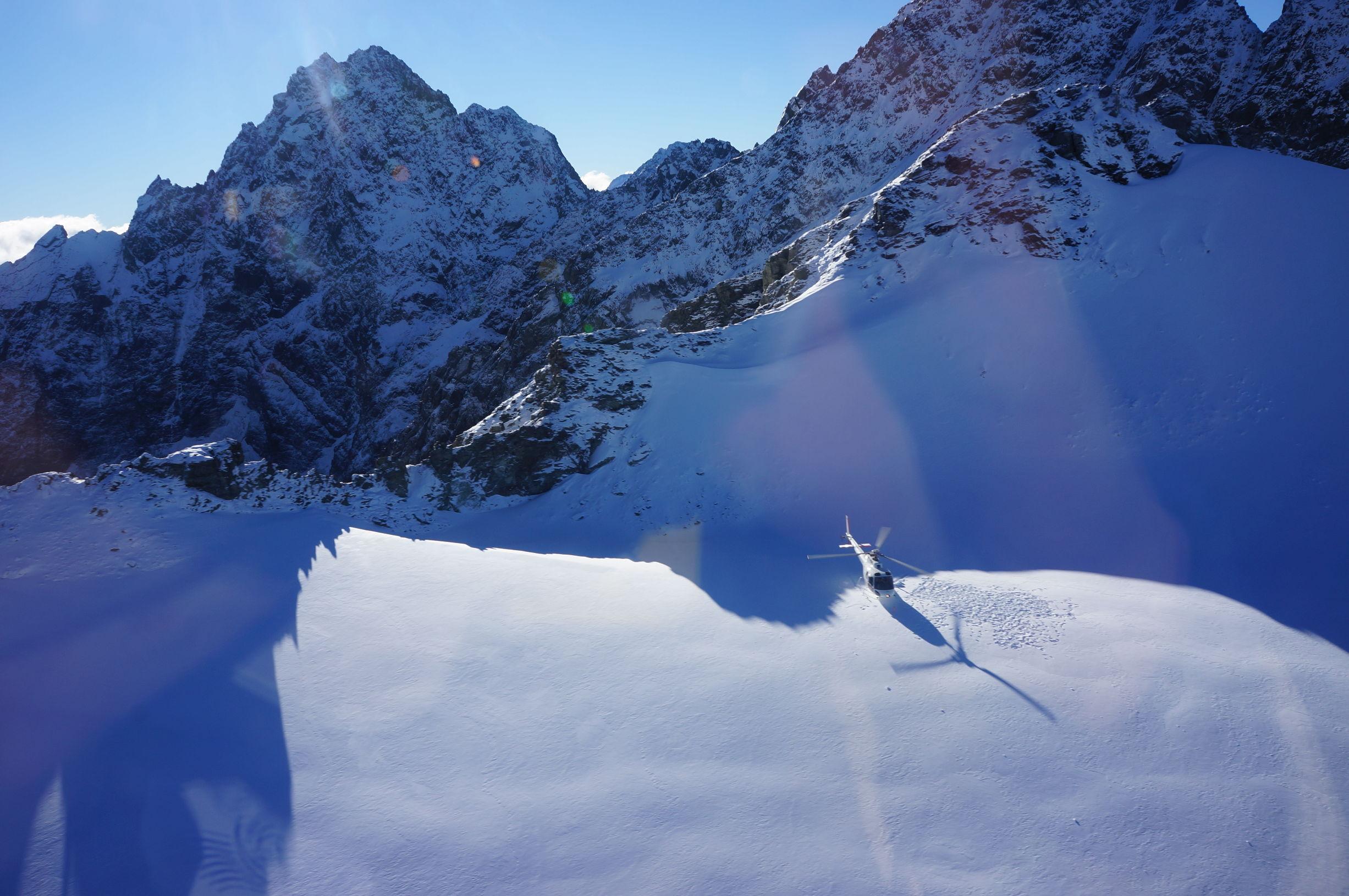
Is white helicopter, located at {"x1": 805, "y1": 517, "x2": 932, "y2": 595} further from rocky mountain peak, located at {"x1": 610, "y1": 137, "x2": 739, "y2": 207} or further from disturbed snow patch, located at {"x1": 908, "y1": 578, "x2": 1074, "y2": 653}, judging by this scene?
rocky mountain peak, located at {"x1": 610, "y1": 137, "x2": 739, "y2": 207}

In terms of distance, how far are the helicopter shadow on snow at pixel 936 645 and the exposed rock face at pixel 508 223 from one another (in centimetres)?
1549

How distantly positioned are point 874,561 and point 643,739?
296 inches

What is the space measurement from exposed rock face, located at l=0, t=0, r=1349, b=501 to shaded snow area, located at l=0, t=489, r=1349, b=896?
14.4 metres

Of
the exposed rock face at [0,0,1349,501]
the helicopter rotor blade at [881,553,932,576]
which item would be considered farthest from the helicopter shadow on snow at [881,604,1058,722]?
the exposed rock face at [0,0,1349,501]

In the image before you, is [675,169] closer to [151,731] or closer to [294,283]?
[294,283]

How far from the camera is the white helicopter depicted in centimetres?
1370

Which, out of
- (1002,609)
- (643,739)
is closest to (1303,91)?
(1002,609)

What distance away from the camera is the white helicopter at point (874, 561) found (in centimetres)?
1370

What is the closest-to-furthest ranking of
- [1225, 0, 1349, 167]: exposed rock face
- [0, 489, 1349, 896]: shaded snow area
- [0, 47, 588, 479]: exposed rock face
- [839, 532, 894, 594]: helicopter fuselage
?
[0, 489, 1349, 896]: shaded snow area
[839, 532, 894, 594]: helicopter fuselage
[1225, 0, 1349, 167]: exposed rock face
[0, 47, 588, 479]: exposed rock face

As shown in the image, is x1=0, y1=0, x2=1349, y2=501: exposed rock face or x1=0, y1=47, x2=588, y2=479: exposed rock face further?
x1=0, y1=47, x2=588, y2=479: exposed rock face

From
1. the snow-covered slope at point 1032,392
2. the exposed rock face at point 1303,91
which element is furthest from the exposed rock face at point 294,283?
the exposed rock face at point 1303,91

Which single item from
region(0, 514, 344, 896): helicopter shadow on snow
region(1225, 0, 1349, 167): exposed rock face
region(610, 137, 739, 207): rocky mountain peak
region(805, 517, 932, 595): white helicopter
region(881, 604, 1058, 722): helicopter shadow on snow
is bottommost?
region(881, 604, 1058, 722): helicopter shadow on snow

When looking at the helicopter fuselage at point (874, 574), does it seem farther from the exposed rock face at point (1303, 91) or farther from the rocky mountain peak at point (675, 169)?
the rocky mountain peak at point (675, 169)

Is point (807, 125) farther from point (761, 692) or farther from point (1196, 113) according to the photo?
point (761, 692)
